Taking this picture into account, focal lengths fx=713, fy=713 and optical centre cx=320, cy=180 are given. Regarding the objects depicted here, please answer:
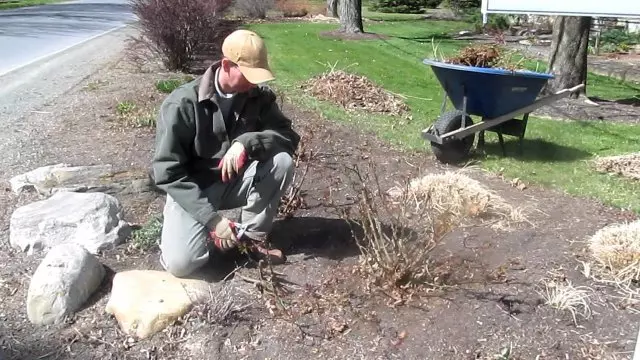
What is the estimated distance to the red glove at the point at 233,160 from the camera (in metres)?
3.56

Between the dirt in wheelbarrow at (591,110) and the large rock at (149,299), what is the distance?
236 inches

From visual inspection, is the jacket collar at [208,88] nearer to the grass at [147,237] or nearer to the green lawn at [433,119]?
the grass at [147,237]

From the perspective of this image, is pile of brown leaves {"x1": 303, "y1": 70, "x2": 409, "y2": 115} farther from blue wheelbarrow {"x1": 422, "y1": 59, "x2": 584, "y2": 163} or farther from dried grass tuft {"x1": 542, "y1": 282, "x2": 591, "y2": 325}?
dried grass tuft {"x1": 542, "y1": 282, "x2": 591, "y2": 325}

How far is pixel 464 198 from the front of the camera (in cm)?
473

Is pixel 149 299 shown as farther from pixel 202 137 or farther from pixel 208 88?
pixel 208 88

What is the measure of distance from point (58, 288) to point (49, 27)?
17910 mm

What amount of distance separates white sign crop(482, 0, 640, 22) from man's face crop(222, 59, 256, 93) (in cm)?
118

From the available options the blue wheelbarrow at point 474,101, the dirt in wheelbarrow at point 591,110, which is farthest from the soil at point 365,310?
the dirt in wheelbarrow at point 591,110

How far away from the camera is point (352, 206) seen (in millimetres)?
4824

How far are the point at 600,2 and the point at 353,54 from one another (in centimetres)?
1247

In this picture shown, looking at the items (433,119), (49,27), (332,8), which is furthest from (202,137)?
(332,8)

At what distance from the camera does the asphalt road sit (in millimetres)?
13631

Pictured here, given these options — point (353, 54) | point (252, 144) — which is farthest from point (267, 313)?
point (353, 54)

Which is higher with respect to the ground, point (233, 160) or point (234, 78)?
point (234, 78)
